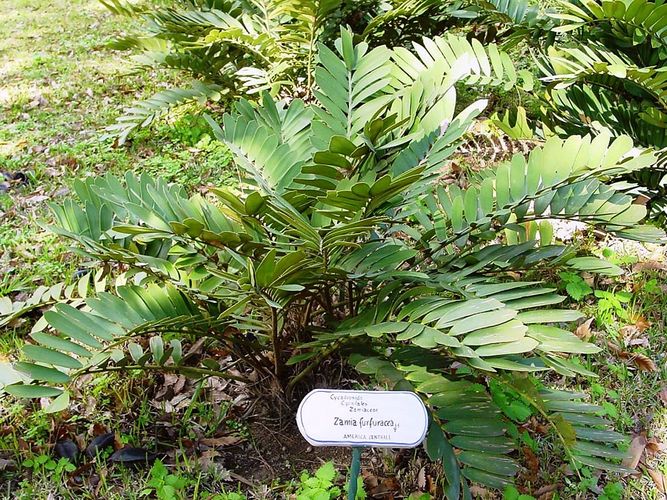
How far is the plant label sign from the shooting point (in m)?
1.04

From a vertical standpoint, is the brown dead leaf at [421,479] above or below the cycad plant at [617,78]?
below

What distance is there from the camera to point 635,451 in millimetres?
1591

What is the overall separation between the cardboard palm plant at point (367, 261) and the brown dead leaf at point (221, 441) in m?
0.20

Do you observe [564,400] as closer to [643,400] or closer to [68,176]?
[643,400]

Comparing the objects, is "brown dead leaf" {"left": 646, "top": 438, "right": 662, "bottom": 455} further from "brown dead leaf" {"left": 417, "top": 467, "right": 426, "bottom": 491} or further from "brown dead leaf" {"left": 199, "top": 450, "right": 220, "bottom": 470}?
"brown dead leaf" {"left": 199, "top": 450, "right": 220, "bottom": 470}

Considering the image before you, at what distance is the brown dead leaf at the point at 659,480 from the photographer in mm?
1521

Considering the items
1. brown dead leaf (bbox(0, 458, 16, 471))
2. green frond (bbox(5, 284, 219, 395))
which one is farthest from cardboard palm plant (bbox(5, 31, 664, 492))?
brown dead leaf (bbox(0, 458, 16, 471))

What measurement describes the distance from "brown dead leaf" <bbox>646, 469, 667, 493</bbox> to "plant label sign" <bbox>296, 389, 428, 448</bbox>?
0.89m

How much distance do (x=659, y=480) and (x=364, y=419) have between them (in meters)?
0.97

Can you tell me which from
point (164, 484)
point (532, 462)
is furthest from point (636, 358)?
point (164, 484)

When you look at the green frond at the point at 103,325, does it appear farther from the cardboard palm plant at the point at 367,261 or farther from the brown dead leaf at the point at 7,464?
the brown dead leaf at the point at 7,464

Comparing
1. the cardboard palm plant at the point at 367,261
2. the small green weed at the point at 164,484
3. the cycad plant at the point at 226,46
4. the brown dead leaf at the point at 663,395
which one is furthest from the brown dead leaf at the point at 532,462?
the cycad plant at the point at 226,46

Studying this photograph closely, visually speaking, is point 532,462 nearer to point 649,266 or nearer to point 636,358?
point 636,358

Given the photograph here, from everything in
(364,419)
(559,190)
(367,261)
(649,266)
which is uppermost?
(559,190)
